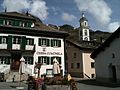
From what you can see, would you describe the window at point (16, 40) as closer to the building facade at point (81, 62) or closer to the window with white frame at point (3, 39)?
the window with white frame at point (3, 39)

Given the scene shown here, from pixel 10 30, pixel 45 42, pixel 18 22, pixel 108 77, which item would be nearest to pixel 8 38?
pixel 10 30

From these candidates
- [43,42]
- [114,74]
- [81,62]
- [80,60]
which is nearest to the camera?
[114,74]

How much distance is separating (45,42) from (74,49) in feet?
47.4

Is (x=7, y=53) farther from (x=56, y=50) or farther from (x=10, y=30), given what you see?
(x=56, y=50)

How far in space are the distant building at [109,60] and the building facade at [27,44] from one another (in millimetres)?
6364

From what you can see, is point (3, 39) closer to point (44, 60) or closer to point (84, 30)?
point (44, 60)

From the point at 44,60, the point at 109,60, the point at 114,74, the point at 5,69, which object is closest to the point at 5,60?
the point at 5,69

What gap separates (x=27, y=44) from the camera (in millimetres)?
31672

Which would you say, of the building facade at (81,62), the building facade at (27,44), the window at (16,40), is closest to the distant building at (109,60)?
the building facade at (27,44)

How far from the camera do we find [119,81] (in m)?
26.2

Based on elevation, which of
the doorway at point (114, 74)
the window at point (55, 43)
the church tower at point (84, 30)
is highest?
the church tower at point (84, 30)

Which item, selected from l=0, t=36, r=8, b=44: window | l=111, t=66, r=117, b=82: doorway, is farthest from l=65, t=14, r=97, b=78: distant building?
Result: l=0, t=36, r=8, b=44: window

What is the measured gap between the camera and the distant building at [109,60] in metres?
26.9

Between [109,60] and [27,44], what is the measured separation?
36.8 feet
